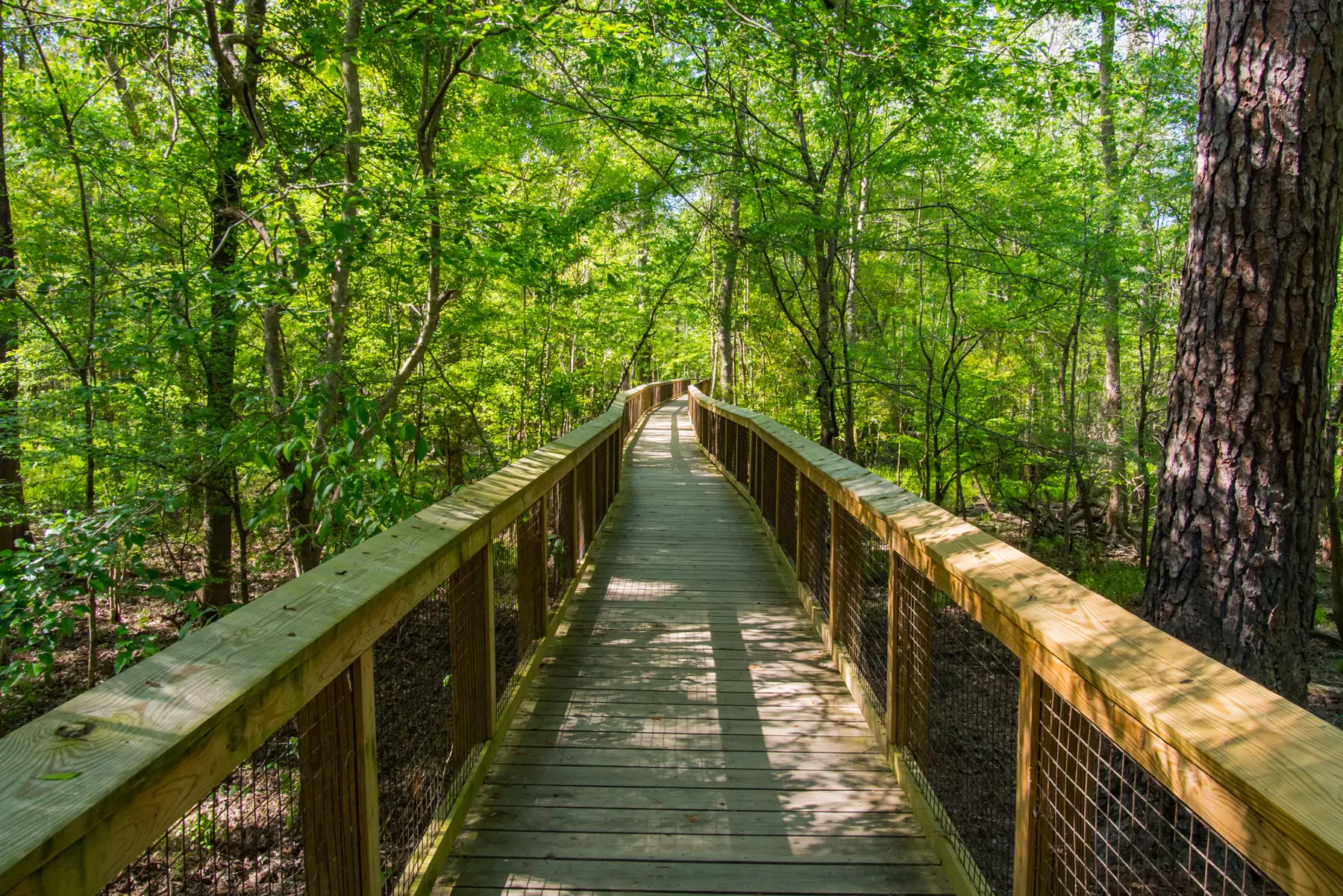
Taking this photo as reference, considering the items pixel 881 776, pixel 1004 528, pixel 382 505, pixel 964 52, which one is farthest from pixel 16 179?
pixel 1004 528

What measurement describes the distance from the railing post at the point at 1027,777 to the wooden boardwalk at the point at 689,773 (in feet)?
1.61

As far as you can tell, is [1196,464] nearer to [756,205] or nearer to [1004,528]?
[756,205]

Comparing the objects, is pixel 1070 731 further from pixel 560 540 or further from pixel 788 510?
pixel 788 510

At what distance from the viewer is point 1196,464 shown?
3.08m

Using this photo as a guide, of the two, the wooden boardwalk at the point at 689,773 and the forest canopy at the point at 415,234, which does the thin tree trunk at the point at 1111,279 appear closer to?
the forest canopy at the point at 415,234

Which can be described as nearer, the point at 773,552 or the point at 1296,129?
the point at 1296,129

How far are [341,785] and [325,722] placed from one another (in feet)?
0.58

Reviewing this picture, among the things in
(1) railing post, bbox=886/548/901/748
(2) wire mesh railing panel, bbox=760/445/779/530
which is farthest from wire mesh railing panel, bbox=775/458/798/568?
(1) railing post, bbox=886/548/901/748

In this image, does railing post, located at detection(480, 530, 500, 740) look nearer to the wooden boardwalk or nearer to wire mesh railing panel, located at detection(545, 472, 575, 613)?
the wooden boardwalk

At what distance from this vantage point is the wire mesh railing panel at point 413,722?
245 cm

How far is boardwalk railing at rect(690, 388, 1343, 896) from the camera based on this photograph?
112 centimetres

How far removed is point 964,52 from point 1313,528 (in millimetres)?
5000

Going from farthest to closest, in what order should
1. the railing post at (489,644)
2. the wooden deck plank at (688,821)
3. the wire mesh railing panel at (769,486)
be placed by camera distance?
the wire mesh railing panel at (769,486) → the railing post at (489,644) → the wooden deck plank at (688,821)

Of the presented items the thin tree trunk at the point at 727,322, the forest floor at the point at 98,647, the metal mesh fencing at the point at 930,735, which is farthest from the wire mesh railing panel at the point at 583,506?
the thin tree trunk at the point at 727,322
